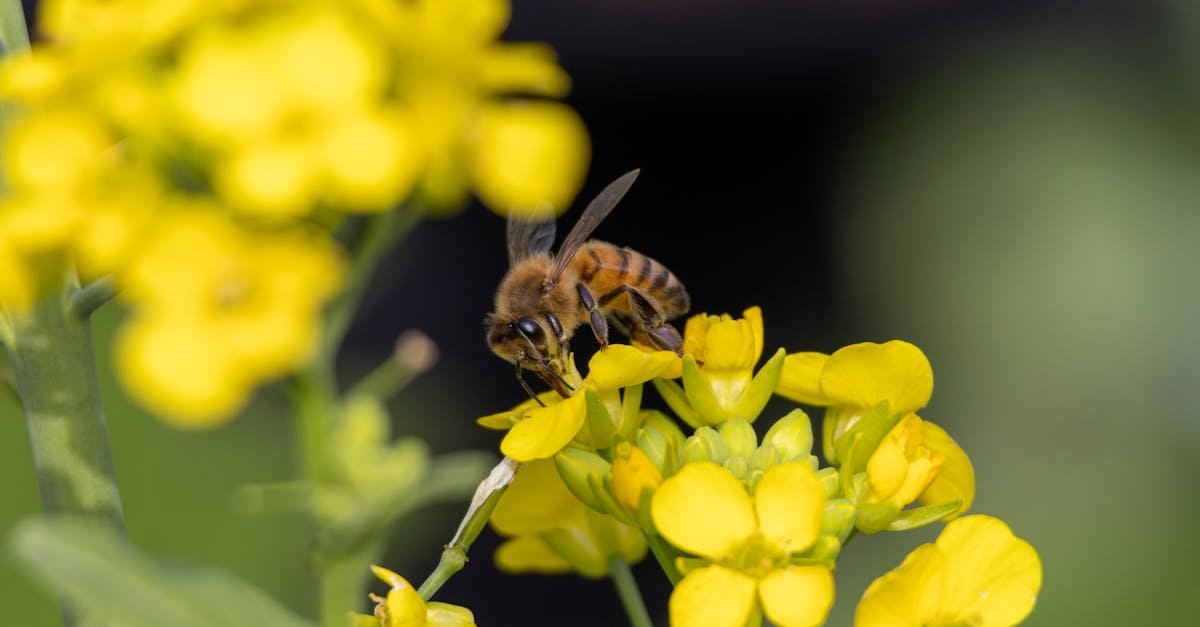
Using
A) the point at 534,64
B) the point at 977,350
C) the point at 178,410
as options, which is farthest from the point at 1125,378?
the point at 178,410

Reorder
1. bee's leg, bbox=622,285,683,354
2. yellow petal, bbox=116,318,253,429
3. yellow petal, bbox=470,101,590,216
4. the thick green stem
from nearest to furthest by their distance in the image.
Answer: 1. yellow petal, bbox=116,318,253,429
2. yellow petal, bbox=470,101,590,216
3. the thick green stem
4. bee's leg, bbox=622,285,683,354

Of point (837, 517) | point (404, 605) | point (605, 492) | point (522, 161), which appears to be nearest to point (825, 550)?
point (837, 517)

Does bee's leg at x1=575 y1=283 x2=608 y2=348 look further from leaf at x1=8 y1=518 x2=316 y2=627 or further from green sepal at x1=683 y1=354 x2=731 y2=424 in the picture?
leaf at x1=8 y1=518 x2=316 y2=627

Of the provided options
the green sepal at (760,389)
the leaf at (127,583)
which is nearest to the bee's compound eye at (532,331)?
the green sepal at (760,389)

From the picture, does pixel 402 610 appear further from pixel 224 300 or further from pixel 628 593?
pixel 224 300

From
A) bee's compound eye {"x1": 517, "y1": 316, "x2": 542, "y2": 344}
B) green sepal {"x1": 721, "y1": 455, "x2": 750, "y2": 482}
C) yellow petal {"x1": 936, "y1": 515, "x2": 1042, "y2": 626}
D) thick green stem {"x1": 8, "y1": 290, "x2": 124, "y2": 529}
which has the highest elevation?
thick green stem {"x1": 8, "y1": 290, "x2": 124, "y2": 529}

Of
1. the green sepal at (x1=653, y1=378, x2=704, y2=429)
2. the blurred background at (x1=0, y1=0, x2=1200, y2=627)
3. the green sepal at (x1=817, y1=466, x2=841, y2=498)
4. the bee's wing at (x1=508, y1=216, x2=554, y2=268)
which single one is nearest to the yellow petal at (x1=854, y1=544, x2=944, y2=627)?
the green sepal at (x1=817, y1=466, x2=841, y2=498)
